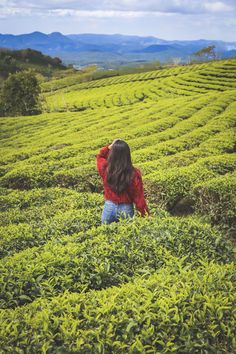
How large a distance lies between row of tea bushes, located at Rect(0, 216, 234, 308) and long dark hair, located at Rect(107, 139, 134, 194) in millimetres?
769

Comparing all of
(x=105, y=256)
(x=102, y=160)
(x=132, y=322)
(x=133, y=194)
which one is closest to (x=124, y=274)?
(x=105, y=256)

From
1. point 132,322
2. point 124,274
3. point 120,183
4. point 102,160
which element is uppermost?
point 102,160

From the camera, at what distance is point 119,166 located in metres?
7.16

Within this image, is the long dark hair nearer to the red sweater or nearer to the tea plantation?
the red sweater

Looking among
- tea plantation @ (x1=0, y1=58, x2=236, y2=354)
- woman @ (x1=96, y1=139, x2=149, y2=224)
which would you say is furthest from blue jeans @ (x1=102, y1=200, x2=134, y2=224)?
tea plantation @ (x1=0, y1=58, x2=236, y2=354)

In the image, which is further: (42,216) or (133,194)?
(42,216)

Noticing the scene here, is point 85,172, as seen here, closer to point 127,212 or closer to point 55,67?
point 127,212

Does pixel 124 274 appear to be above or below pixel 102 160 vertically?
below

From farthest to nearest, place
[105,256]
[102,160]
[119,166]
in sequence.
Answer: [102,160], [119,166], [105,256]

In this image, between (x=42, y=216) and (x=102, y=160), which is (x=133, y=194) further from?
(x=42, y=216)

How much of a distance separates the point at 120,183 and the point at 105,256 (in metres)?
1.85

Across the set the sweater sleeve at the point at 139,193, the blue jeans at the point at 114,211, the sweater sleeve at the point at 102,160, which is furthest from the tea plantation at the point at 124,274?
the sweater sleeve at the point at 102,160

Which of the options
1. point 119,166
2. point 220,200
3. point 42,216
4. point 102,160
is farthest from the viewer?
point 220,200

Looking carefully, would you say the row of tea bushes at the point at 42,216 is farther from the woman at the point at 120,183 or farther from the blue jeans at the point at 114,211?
the woman at the point at 120,183
